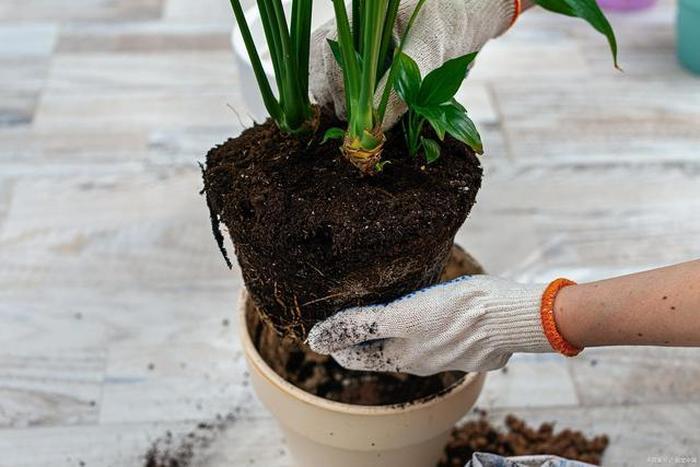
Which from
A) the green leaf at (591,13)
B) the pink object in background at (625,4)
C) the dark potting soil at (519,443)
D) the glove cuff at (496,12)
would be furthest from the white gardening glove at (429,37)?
the pink object in background at (625,4)

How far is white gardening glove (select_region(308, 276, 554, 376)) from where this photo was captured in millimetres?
771

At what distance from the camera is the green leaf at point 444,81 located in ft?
2.38

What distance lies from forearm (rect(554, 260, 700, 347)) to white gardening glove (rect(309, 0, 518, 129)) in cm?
24

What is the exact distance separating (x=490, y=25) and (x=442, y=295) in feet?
0.98

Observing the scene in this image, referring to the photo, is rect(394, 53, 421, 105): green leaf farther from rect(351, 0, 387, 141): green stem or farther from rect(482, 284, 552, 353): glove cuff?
rect(482, 284, 552, 353): glove cuff

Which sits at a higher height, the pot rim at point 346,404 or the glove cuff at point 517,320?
the glove cuff at point 517,320

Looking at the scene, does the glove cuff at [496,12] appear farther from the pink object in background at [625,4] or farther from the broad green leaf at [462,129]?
the pink object in background at [625,4]

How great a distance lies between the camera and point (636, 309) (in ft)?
2.33

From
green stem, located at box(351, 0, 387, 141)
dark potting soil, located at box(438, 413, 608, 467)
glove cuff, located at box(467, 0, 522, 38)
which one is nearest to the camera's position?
green stem, located at box(351, 0, 387, 141)

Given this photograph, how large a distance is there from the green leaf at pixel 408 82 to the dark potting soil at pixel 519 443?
0.51 m

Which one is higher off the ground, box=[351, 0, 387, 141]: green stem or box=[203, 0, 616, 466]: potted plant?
box=[351, 0, 387, 141]: green stem

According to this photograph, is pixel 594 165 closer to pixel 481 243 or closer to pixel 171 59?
pixel 481 243

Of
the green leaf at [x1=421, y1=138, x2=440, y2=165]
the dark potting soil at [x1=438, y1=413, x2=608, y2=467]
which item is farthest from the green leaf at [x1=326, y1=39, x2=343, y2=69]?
the dark potting soil at [x1=438, y1=413, x2=608, y2=467]

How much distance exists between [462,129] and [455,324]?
0.17 meters
